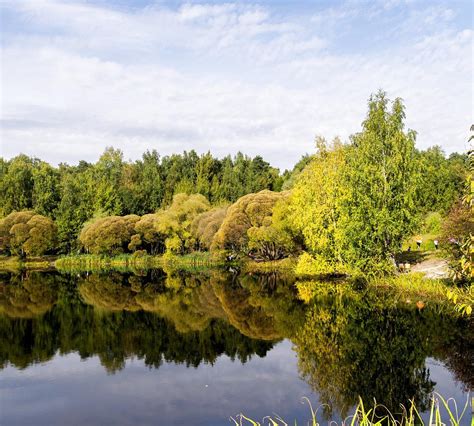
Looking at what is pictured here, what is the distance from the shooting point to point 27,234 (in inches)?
2242

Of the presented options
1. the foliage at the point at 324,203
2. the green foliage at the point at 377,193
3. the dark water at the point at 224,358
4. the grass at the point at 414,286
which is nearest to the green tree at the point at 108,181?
the foliage at the point at 324,203

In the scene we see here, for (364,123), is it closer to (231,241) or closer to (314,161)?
(314,161)

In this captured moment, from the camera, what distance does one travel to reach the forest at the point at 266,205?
27109mm

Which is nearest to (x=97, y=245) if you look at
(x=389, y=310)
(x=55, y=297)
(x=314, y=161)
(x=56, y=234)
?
(x=56, y=234)

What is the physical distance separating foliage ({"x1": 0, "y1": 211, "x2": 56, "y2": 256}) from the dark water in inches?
1341

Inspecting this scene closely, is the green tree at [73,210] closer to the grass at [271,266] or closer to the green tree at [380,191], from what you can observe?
the grass at [271,266]

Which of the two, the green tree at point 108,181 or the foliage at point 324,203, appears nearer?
the foliage at point 324,203

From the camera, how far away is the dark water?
1071cm

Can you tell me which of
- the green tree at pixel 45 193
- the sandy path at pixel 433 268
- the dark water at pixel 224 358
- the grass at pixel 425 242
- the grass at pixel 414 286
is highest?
the green tree at pixel 45 193

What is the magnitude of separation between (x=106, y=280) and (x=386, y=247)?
2399 cm

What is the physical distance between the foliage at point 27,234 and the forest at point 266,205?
0.13m

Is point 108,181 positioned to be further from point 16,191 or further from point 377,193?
point 377,193

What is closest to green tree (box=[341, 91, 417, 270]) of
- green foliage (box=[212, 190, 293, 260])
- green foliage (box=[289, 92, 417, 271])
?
green foliage (box=[289, 92, 417, 271])

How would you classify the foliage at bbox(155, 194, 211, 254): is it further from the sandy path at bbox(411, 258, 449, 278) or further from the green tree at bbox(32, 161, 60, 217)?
the sandy path at bbox(411, 258, 449, 278)
